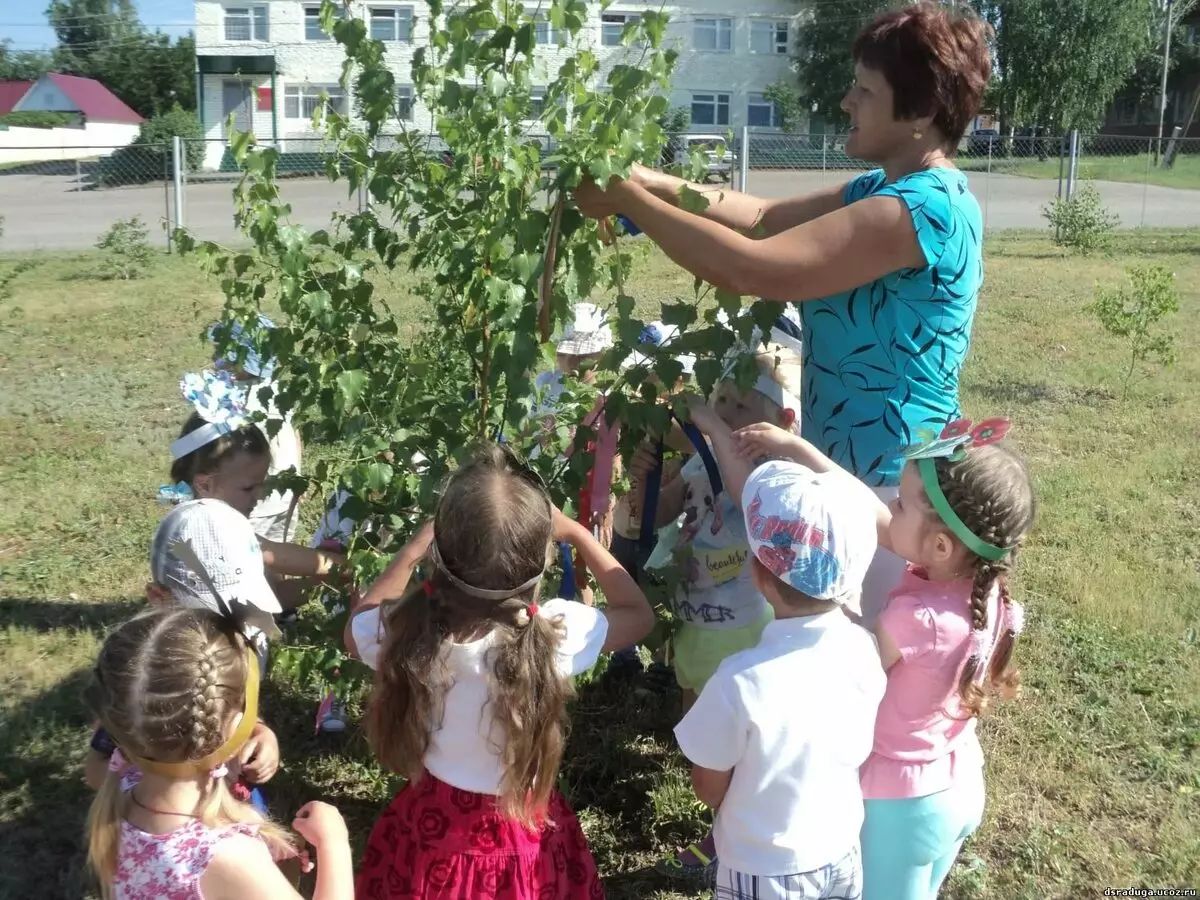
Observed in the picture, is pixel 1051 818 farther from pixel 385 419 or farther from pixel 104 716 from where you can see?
pixel 104 716

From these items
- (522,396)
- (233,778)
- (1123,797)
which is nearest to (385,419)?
(522,396)

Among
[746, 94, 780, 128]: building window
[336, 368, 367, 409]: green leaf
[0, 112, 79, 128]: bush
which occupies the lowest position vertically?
[336, 368, 367, 409]: green leaf

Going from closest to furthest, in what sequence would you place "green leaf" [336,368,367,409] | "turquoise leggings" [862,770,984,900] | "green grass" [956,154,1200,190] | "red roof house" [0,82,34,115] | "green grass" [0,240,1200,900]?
"turquoise leggings" [862,770,984,900], "green leaf" [336,368,367,409], "green grass" [0,240,1200,900], "green grass" [956,154,1200,190], "red roof house" [0,82,34,115]

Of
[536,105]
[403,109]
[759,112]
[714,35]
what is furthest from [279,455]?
[714,35]

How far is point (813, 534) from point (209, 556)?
144 centimetres

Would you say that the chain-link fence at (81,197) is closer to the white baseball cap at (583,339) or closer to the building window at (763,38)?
the white baseball cap at (583,339)

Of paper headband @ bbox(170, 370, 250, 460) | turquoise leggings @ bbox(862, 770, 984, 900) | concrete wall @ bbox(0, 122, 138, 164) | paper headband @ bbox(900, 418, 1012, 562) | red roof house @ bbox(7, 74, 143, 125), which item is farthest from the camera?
red roof house @ bbox(7, 74, 143, 125)

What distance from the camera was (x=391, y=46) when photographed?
2975 cm

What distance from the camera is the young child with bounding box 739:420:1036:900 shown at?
200 centimetres

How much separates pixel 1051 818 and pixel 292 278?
2.47 meters

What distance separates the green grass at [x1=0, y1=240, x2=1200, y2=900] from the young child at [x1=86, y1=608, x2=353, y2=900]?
1.18 meters

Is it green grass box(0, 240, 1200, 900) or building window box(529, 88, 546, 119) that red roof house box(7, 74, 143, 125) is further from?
building window box(529, 88, 546, 119)

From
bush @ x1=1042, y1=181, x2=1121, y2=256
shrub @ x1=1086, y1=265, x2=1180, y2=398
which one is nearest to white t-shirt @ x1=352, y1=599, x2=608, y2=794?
shrub @ x1=1086, y1=265, x2=1180, y2=398

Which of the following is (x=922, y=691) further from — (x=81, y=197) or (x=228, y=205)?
(x=81, y=197)
